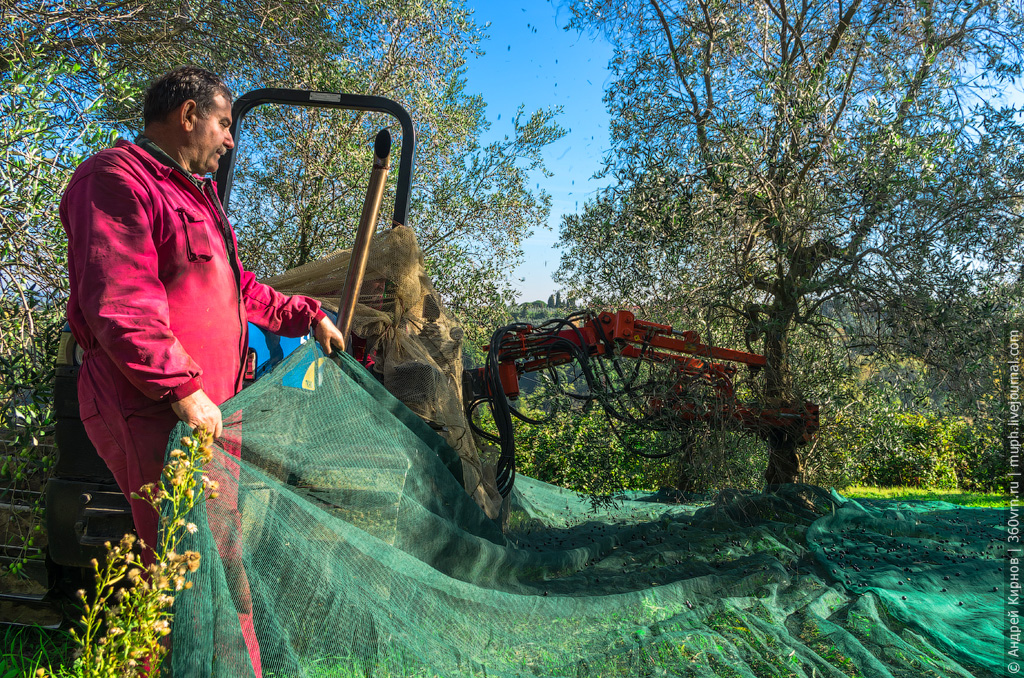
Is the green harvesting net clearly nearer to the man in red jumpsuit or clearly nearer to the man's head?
the man in red jumpsuit

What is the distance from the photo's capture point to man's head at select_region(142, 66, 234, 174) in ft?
6.75

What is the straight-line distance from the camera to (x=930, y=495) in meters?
9.94

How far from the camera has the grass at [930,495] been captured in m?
9.12

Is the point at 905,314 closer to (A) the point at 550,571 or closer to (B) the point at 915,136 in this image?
(B) the point at 915,136

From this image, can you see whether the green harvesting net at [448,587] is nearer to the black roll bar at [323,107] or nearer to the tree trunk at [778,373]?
the tree trunk at [778,373]

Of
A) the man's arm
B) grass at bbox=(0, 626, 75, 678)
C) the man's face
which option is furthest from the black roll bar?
grass at bbox=(0, 626, 75, 678)

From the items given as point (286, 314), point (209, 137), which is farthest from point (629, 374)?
point (209, 137)

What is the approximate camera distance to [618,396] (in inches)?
187

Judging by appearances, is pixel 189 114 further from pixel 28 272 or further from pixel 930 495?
pixel 930 495

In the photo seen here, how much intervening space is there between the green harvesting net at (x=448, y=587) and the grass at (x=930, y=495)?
5.72 metres

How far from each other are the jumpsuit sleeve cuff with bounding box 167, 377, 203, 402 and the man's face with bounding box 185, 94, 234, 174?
83 centimetres

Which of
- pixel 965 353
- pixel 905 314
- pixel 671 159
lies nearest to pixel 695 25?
pixel 671 159

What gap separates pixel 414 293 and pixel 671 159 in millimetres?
2561

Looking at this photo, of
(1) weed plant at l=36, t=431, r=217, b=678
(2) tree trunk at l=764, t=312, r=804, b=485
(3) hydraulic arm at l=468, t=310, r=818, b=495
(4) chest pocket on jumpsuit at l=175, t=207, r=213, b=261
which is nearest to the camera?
(1) weed plant at l=36, t=431, r=217, b=678
